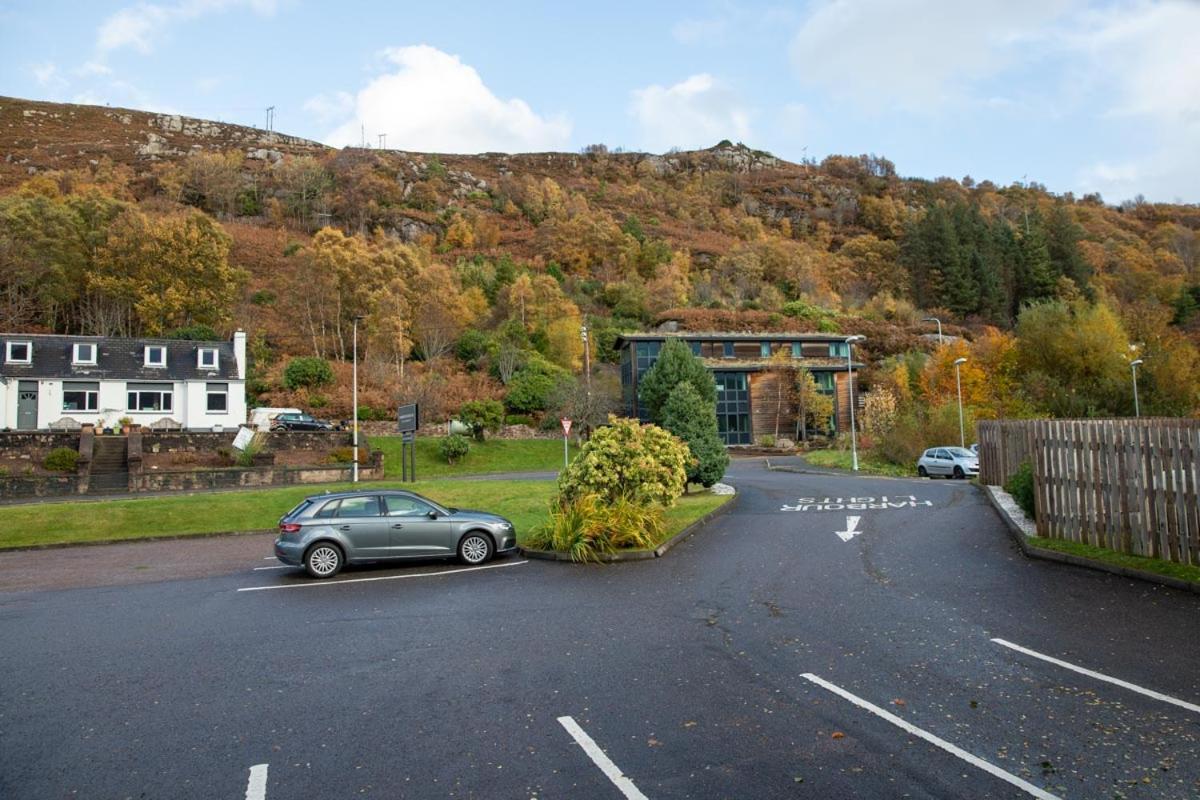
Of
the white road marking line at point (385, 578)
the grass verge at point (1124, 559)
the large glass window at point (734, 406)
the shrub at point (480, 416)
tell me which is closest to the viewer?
the grass verge at point (1124, 559)

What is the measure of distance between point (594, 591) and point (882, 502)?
12.3m

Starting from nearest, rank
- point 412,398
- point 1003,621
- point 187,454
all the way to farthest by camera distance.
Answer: point 1003,621, point 187,454, point 412,398

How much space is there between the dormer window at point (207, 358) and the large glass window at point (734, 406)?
3514cm

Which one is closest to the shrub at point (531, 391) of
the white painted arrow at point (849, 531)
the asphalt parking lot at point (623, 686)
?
the white painted arrow at point (849, 531)

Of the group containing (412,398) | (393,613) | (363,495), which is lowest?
(393,613)

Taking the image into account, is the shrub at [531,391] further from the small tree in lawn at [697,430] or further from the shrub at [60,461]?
the small tree in lawn at [697,430]

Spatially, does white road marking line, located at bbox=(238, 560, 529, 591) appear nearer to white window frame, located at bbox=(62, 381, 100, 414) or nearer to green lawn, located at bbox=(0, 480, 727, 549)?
green lawn, located at bbox=(0, 480, 727, 549)

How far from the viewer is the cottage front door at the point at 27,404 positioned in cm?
3934

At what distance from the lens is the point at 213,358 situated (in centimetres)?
4419

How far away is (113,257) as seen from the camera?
174 ft

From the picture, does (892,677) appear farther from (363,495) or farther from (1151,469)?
(363,495)

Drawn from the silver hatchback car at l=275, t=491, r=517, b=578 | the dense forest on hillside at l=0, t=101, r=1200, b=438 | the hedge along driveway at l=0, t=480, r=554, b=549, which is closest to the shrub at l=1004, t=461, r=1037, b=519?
the silver hatchback car at l=275, t=491, r=517, b=578

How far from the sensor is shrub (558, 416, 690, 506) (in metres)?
15.4

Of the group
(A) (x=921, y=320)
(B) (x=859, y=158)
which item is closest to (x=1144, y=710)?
(A) (x=921, y=320)
